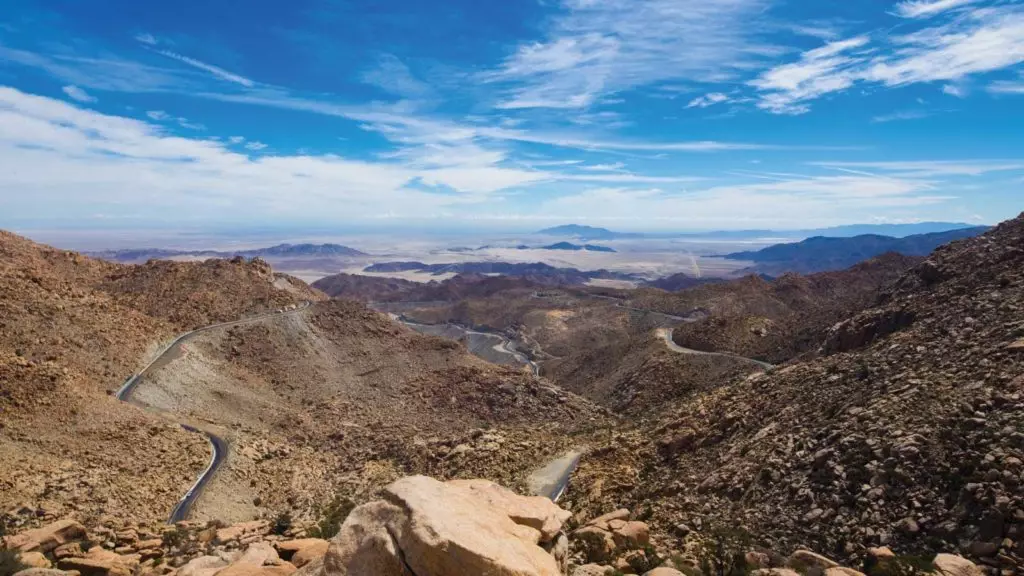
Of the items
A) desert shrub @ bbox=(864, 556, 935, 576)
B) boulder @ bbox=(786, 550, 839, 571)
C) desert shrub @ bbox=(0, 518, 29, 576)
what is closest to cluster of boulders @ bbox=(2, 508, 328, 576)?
desert shrub @ bbox=(0, 518, 29, 576)

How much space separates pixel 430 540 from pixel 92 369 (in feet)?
131

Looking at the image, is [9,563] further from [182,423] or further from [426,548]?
[182,423]

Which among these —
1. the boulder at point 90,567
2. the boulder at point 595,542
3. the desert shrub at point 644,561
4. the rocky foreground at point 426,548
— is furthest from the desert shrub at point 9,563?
the desert shrub at point 644,561

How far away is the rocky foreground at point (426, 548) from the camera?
9.98 meters

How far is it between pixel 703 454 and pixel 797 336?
1264 inches

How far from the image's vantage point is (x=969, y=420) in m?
16.0

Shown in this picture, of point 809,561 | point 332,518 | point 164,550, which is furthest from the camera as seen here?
point 332,518

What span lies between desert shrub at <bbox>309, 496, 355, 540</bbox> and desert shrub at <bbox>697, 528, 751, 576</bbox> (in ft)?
31.0

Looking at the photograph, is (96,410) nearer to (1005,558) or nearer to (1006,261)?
(1005,558)

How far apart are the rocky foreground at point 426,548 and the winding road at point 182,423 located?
650 centimetres

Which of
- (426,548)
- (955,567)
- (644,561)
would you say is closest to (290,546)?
(426,548)

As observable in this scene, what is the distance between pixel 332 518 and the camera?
21062mm

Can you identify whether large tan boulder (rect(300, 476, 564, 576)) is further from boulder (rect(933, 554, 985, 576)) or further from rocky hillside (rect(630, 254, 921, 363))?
rocky hillside (rect(630, 254, 921, 363))

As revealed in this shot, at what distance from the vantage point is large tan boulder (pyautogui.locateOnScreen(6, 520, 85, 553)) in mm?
15039
